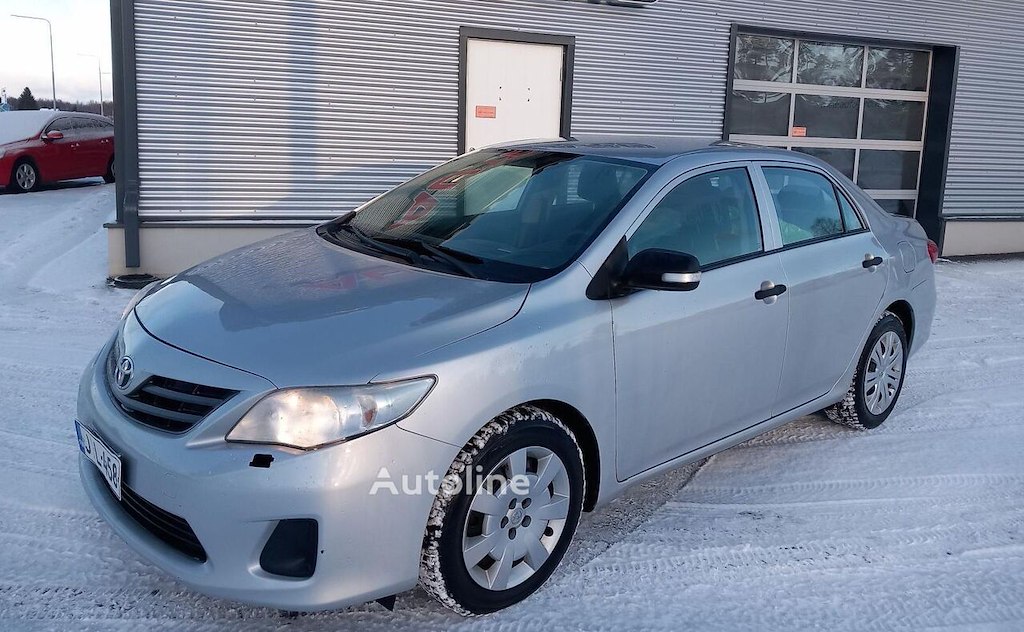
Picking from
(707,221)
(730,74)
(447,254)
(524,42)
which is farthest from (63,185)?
(707,221)

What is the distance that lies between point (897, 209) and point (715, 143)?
9.22 meters

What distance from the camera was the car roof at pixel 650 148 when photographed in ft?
13.6

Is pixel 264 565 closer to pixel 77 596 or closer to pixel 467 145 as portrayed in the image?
pixel 77 596

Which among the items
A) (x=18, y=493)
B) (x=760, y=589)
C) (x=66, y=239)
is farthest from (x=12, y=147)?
(x=760, y=589)

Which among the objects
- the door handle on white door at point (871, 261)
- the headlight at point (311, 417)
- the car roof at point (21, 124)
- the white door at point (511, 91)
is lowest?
the headlight at point (311, 417)

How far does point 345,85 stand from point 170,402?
6.55m

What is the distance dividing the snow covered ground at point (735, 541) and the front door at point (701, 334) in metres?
0.41

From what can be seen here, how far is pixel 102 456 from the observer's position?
3.07 m

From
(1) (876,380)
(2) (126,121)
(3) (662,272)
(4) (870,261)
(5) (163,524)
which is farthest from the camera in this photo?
(2) (126,121)

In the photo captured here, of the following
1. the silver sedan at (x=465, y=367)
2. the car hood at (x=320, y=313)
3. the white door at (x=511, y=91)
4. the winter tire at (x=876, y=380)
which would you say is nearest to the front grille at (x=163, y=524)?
the silver sedan at (x=465, y=367)

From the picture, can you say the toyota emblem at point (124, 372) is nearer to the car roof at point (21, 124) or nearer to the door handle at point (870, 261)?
the door handle at point (870, 261)

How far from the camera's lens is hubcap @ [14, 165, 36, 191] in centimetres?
1484

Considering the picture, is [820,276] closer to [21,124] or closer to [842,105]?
[842,105]

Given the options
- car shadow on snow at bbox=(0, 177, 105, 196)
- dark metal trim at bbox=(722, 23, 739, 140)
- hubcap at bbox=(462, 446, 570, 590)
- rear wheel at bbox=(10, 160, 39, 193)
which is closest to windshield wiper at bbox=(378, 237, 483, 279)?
hubcap at bbox=(462, 446, 570, 590)
